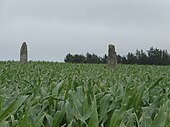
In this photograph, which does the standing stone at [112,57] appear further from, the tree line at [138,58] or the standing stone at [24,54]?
the tree line at [138,58]

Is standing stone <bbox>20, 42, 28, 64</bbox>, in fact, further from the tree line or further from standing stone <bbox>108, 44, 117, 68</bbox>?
the tree line

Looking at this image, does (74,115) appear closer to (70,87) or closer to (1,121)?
(1,121)

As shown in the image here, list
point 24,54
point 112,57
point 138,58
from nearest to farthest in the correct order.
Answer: point 112,57, point 24,54, point 138,58

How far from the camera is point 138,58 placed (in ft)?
83.8

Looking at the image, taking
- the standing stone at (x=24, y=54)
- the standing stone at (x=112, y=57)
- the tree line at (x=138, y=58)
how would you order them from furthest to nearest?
the tree line at (x=138, y=58) < the standing stone at (x=24, y=54) < the standing stone at (x=112, y=57)

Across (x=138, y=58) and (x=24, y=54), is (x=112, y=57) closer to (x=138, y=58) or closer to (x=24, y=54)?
(x=24, y=54)

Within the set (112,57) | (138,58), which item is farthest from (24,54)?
(138,58)

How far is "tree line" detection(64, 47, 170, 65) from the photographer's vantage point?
2467 centimetres

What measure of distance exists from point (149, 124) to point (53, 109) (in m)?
0.57

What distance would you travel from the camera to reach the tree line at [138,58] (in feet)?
80.9

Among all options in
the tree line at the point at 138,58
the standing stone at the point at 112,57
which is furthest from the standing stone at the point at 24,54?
the tree line at the point at 138,58

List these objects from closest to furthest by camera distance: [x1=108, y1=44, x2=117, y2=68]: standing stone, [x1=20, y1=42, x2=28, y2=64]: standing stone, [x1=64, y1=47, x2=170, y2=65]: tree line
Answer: [x1=108, y1=44, x2=117, y2=68]: standing stone, [x1=20, y1=42, x2=28, y2=64]: standing stone, [x1=64, y1=47, x2=170, y2=65]: tree line

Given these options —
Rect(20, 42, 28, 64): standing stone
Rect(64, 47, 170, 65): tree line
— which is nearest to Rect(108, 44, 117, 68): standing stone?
Rect(20, 42, 28, 64): standing stone

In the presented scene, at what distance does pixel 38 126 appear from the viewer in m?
1.37
